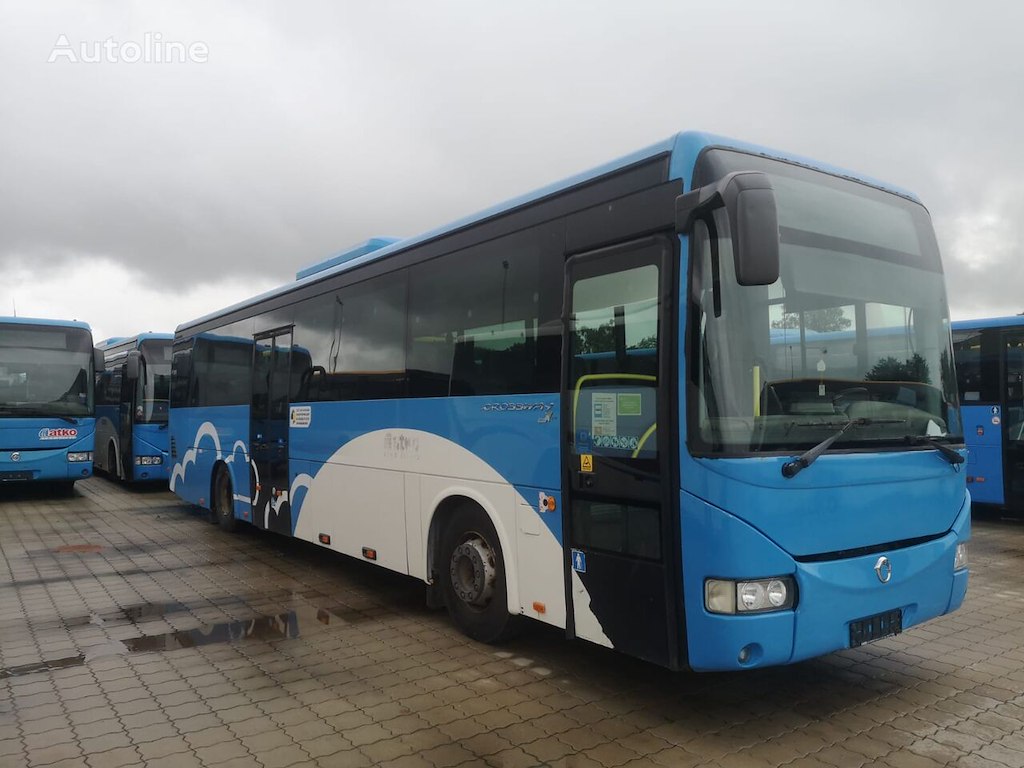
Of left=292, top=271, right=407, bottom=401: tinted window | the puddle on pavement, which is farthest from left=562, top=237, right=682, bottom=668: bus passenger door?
the puddle on pavement

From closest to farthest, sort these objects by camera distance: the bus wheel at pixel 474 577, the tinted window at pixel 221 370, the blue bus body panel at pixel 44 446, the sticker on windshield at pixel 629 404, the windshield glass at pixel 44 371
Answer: the sticker on windshield at pixel 629 404 < the bus wheel at pixel 474 577 < the tinted window at pixel 221 370 < the blue bus body panel at pixel 44 446 < the windshield glass at pixel 44 371

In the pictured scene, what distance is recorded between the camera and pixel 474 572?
588cm

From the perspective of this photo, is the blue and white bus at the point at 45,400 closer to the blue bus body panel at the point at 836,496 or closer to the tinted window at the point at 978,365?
Result: the blue bus body panel at the point at 836,496

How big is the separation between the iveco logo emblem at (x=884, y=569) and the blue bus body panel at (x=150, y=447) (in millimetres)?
15848

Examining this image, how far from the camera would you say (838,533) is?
4.19 metres

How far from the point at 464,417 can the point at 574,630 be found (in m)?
1.86

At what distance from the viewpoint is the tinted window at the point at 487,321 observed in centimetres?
526

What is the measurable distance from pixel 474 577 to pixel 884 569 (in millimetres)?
2841

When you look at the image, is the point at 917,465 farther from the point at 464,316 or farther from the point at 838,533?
the point at 464,316

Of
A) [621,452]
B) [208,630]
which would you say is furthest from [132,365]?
[621,452]

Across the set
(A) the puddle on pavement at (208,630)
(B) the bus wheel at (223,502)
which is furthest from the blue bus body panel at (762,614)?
(B) the bus wheel at (223,502)

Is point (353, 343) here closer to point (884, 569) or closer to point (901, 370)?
point (901, 370)

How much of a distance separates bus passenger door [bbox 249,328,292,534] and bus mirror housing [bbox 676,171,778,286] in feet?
20.9

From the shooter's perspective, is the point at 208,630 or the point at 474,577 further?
the point at 208,630
